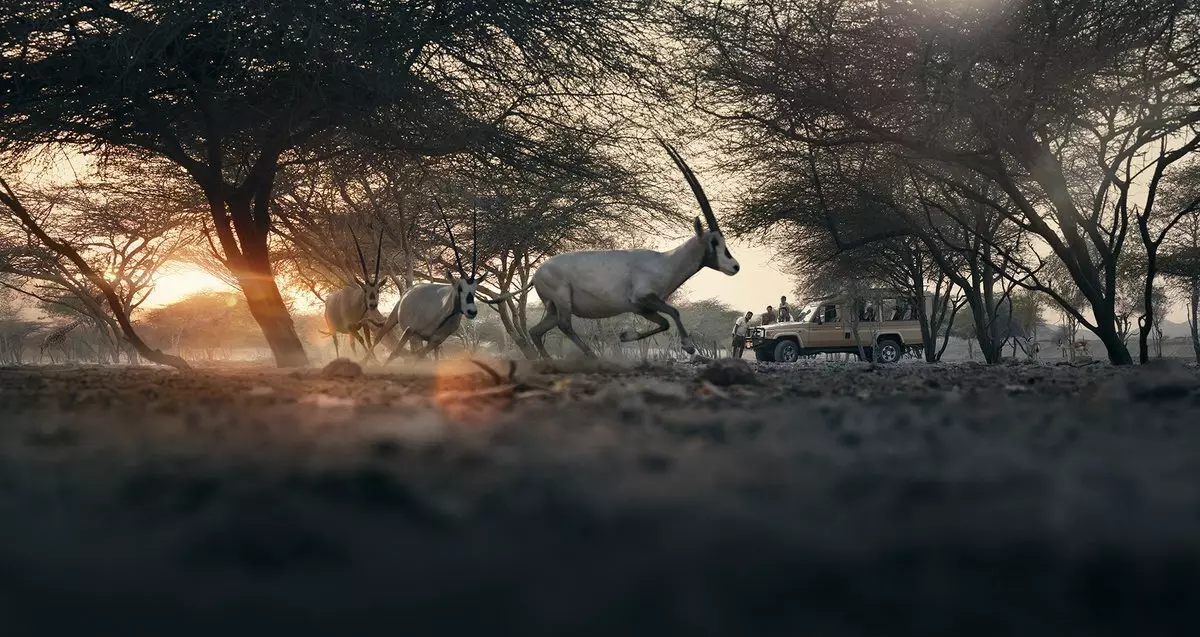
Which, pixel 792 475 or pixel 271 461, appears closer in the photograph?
pixel 792 475

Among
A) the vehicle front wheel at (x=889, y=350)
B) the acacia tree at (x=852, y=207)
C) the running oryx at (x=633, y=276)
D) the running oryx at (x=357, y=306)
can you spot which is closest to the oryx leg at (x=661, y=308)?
the running oryx at (x=633, y=276)

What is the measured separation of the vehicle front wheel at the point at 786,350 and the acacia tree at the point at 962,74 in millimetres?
14551

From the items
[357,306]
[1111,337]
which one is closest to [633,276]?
[1111,337]

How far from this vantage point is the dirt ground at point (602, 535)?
79 centimetres

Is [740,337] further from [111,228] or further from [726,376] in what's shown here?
[726,376]

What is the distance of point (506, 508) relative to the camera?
1063 millimetres

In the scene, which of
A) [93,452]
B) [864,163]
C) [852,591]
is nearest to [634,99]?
[864,163]

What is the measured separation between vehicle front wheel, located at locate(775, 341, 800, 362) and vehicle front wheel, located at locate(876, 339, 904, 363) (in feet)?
8.03

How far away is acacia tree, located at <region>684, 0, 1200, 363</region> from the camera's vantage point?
7.48m

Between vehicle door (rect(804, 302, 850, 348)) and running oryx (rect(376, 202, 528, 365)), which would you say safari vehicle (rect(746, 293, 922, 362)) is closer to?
vehicle door (rect(804, 302, 850, 348))

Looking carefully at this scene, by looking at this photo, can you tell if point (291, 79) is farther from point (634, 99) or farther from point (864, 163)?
point (864, 163)

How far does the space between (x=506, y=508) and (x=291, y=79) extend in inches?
318

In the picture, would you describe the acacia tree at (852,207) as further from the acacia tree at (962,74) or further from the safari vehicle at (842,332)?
the safari vehicle at (842,332)

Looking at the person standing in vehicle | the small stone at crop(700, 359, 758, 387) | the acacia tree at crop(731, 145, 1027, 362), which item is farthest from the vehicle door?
the small stone at crop(700, 359, 758, 387)
